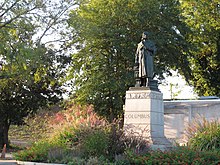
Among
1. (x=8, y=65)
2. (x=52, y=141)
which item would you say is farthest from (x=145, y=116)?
(x=8, y=65)

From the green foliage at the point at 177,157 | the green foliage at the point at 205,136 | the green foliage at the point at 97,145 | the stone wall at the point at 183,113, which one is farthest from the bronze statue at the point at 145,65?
the stone wall at the point at 183,113

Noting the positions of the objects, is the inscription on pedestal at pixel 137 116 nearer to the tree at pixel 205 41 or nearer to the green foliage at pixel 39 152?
the green foliage at pixel 39 152

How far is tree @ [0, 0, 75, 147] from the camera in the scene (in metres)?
19.6

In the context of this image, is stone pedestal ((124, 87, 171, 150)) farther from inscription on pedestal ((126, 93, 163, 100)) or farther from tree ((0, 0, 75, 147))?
tree ((0, 0, 75, 147))

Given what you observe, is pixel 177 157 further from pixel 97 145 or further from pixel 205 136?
pixel 205 136

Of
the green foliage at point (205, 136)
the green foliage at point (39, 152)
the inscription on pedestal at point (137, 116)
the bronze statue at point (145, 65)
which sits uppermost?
the bronze statue at point (145, 65)

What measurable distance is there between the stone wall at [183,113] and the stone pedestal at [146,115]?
7294 mm

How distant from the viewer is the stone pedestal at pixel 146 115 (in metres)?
14.5

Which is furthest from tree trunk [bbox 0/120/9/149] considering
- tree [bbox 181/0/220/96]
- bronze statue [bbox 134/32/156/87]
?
bronze statue [bbox 134/32/156/87]

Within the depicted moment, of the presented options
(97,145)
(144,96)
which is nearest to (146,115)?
(144,96)

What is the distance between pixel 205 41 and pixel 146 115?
2023 cm

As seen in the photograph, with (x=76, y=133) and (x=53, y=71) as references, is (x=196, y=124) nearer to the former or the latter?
(x=76, y=133)

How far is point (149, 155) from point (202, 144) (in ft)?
9.20

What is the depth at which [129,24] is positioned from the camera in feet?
87.1
